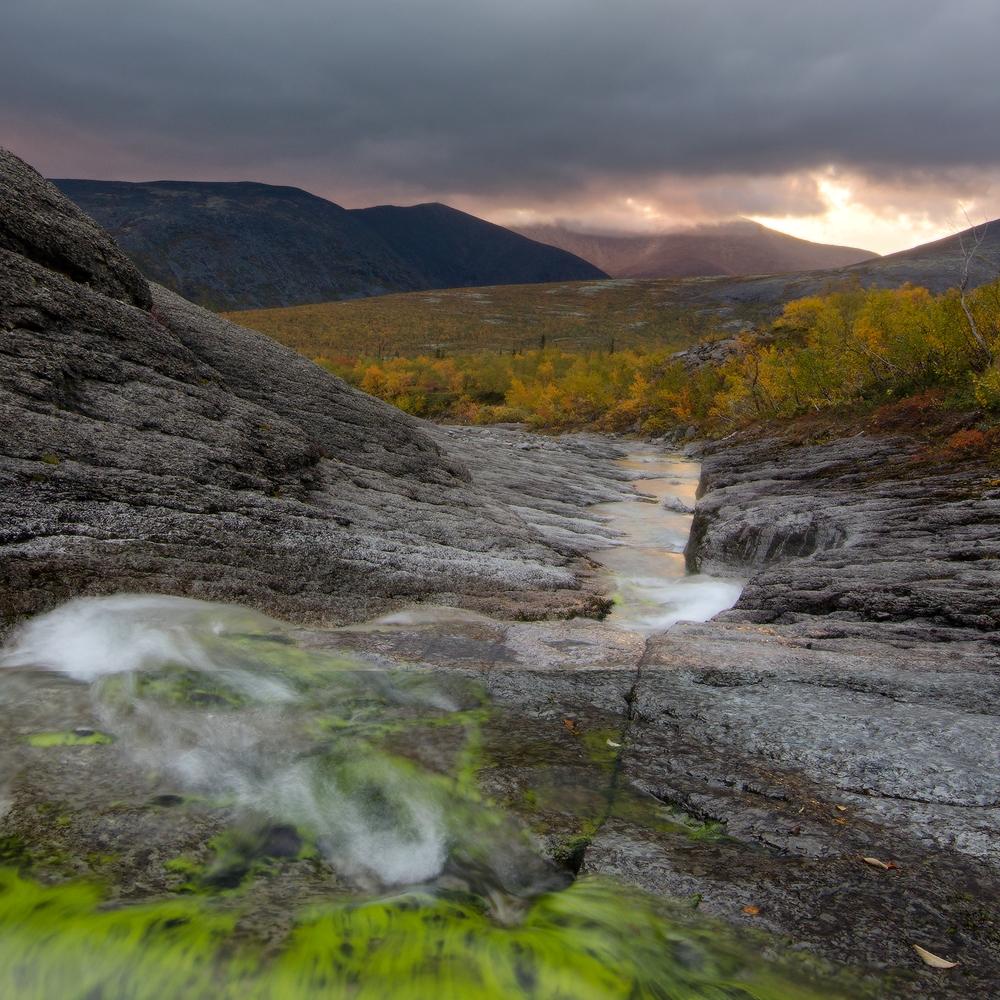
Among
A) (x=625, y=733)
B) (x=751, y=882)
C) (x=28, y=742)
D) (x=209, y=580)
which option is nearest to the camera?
(x=751, y=882)

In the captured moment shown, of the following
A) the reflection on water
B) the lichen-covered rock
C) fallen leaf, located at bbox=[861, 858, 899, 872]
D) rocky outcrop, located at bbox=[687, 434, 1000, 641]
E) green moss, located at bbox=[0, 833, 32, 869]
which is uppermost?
the lichen-covered rock

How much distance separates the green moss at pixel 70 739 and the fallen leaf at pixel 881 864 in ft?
23.9

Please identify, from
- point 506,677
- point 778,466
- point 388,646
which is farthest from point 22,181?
point 778,466

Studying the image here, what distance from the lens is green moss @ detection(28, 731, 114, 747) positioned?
23.1ft

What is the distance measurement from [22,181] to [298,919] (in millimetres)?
19891

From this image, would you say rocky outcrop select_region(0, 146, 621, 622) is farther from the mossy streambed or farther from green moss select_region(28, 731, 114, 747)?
green moss select_region(28, 731, 114, 747)

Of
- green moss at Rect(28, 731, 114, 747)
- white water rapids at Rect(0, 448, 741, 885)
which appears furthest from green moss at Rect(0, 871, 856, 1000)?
green moss at Rect(28, 731, 114, 747)

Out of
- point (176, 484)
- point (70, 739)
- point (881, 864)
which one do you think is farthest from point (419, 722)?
point (176, 484)

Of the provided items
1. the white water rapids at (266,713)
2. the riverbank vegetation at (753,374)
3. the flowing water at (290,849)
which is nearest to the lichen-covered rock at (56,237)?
the white water rapids at (266,713)

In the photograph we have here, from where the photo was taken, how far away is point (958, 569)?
12.9 metres

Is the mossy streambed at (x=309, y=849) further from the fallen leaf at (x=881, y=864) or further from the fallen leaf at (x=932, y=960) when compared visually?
the fallen leaf at (x=881, y=864)

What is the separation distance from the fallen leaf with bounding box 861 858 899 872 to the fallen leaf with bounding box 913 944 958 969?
0.81 metres

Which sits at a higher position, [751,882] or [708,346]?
[708,346]

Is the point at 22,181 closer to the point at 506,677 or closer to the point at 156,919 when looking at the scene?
the point at 506,677
